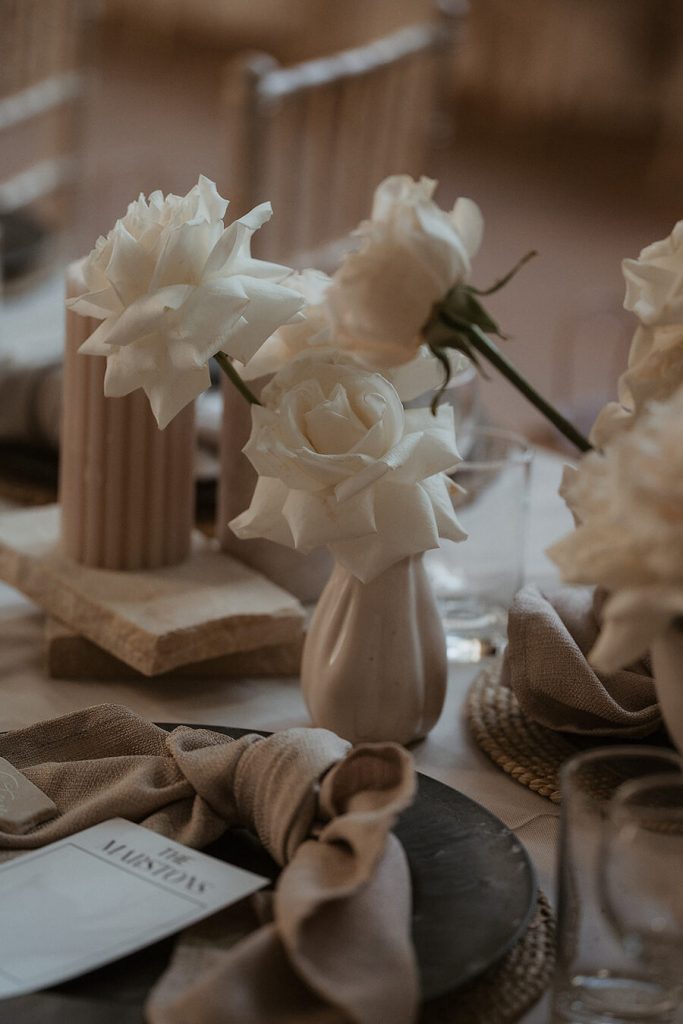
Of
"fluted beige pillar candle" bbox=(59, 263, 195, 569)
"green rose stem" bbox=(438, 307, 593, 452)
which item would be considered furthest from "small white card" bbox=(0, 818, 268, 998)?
"fluted beige pillar candle" bbox=(59, 263, 195, 569)

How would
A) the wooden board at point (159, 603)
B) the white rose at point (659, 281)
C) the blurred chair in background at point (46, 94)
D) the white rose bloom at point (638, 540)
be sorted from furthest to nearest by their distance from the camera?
the blurred chair in background at point (46, 94)
the wooden board at point (159, 603)
the white rose at point (659, 281)
the white rose bloom at point (638, 540)

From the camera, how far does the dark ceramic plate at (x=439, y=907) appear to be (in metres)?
0.50

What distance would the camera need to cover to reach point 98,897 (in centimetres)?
57

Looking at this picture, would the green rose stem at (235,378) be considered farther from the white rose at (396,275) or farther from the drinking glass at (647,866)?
the drinking glass at (647,866)

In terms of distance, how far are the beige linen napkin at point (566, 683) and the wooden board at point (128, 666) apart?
0.17 metres

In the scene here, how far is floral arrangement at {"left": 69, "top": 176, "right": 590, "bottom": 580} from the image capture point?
0.52m

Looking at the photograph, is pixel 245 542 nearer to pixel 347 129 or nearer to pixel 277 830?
pixel 277 830

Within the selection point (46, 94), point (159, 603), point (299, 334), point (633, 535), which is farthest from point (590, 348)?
point (633, 535)

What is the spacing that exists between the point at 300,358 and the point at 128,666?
32 centimetres

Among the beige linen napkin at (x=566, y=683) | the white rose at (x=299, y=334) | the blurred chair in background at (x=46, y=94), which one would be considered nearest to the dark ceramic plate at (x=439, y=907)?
the beige linen napkin at (x=566, y=683)

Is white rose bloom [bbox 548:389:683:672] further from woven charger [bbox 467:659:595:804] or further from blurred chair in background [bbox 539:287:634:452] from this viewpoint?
blurred chair in background [bbox 539:287:634:452]

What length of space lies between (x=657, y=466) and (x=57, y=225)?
1.91m

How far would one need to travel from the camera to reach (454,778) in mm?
762

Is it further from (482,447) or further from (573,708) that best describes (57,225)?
(573,708)
